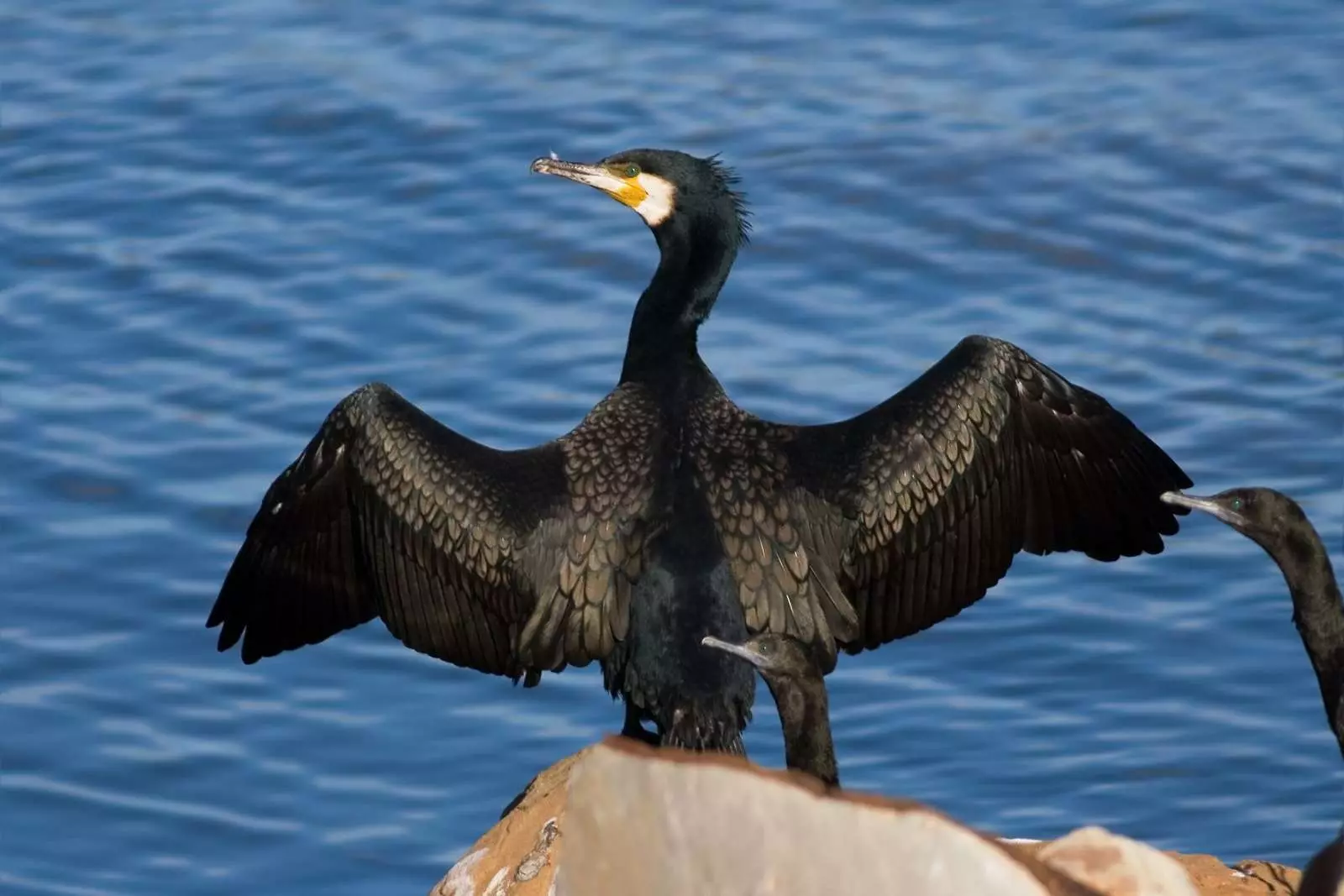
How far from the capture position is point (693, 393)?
6965mm

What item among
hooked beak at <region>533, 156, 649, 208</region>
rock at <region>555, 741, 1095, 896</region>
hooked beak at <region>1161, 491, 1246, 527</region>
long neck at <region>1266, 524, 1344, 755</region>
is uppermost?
hooked beak at <region>533, 156, 649, 208</region>

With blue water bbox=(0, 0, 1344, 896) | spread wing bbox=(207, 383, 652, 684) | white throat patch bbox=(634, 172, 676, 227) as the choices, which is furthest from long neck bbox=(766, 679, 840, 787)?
blue water bbox=(0, 0, 1344, 896)

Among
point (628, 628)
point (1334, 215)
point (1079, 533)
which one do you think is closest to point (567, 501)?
point (628, 628)

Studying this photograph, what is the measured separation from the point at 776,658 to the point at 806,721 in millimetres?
172

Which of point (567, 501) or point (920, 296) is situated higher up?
point (920, 296)

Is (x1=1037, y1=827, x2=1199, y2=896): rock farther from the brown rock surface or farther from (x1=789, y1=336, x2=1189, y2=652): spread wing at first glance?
(x1=789, y1=336, x2=1189, y2=652): spread wing

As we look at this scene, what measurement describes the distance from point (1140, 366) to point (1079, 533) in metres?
3.76

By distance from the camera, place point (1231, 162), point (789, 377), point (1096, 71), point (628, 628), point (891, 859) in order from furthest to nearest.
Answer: point (1096, 71) < point (1231, 162) < point (789, 377) < point (628, 628) < point (891, 859)

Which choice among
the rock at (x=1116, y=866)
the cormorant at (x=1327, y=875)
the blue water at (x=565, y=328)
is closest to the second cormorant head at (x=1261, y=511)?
the cormorant at (x=1327, y=875)

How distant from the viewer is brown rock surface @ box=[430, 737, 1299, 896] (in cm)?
278

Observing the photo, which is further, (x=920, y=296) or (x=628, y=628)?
(x=920, y=296)

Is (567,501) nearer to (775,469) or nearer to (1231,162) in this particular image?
(775,469)

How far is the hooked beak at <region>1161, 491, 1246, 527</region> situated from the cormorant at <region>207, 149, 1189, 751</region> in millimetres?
1179

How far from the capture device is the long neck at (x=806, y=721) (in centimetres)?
561
